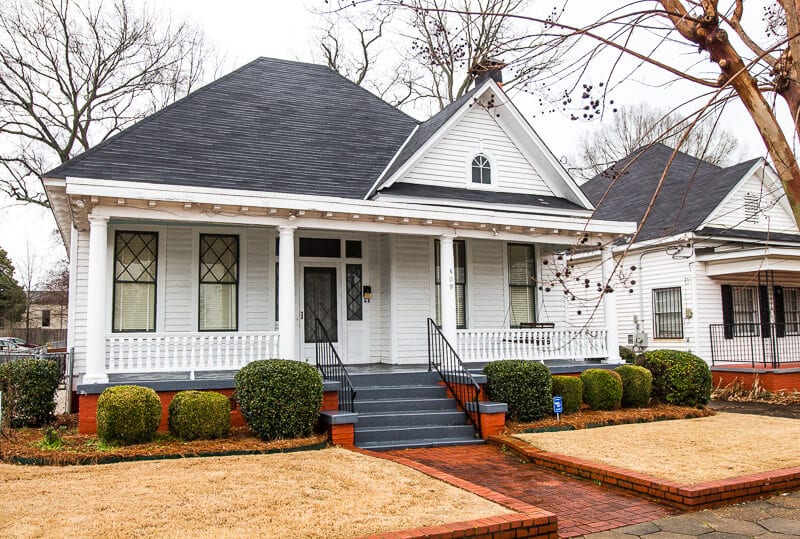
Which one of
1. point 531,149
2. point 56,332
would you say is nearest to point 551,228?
point 531,149

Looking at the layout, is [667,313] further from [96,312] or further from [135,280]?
[96,312]

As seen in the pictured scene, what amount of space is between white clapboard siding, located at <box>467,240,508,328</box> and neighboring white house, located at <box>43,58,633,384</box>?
0.04 m

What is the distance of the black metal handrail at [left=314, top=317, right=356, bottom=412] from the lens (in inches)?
412

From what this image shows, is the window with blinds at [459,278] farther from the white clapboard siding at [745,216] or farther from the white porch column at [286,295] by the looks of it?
the white clapboard siding at [745,216]

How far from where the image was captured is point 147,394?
9055mm

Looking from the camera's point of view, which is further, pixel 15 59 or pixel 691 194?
pixel 15 59

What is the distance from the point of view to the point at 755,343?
19.2m

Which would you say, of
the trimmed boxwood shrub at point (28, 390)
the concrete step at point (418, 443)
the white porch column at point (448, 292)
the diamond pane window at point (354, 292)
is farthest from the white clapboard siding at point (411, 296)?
the trimmed boxwood shrub at point (28, 390)

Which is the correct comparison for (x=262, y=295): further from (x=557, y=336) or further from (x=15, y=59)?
(x=15, y=59)

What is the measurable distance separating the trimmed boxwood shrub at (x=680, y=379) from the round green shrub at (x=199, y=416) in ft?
27.3

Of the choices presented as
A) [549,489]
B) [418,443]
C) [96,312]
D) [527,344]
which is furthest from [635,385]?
[96,312]

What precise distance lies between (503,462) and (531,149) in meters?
8.86

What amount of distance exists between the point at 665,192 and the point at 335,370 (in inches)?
631

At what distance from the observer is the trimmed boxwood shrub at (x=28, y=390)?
10414 mm
